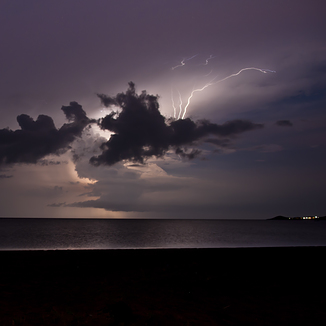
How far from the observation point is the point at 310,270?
638 inches

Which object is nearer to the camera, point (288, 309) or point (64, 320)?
point (64, 320)

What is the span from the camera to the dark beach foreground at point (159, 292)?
25.8ft

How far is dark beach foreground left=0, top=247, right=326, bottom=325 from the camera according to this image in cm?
788

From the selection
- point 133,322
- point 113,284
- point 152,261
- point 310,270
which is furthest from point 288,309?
point 152,261

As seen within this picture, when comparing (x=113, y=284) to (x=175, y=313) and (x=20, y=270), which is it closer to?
(x=175, y=313)

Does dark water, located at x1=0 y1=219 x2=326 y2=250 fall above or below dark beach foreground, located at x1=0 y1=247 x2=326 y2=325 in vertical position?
below

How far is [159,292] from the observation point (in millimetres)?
10930

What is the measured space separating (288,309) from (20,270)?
13.5 metres

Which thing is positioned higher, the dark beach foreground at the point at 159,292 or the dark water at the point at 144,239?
the dark beach foreground at the point at 159,292

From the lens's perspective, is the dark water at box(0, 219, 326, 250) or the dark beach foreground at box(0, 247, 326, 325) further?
the dark water at box(0, 219, 326, 250)

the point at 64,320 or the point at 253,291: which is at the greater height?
the point at 64,320

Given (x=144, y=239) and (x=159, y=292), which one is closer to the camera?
(x=159, y=292)

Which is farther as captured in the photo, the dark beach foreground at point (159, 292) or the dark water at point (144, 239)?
the dark water at point (144, 239)

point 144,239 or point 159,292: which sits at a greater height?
point 159,292
